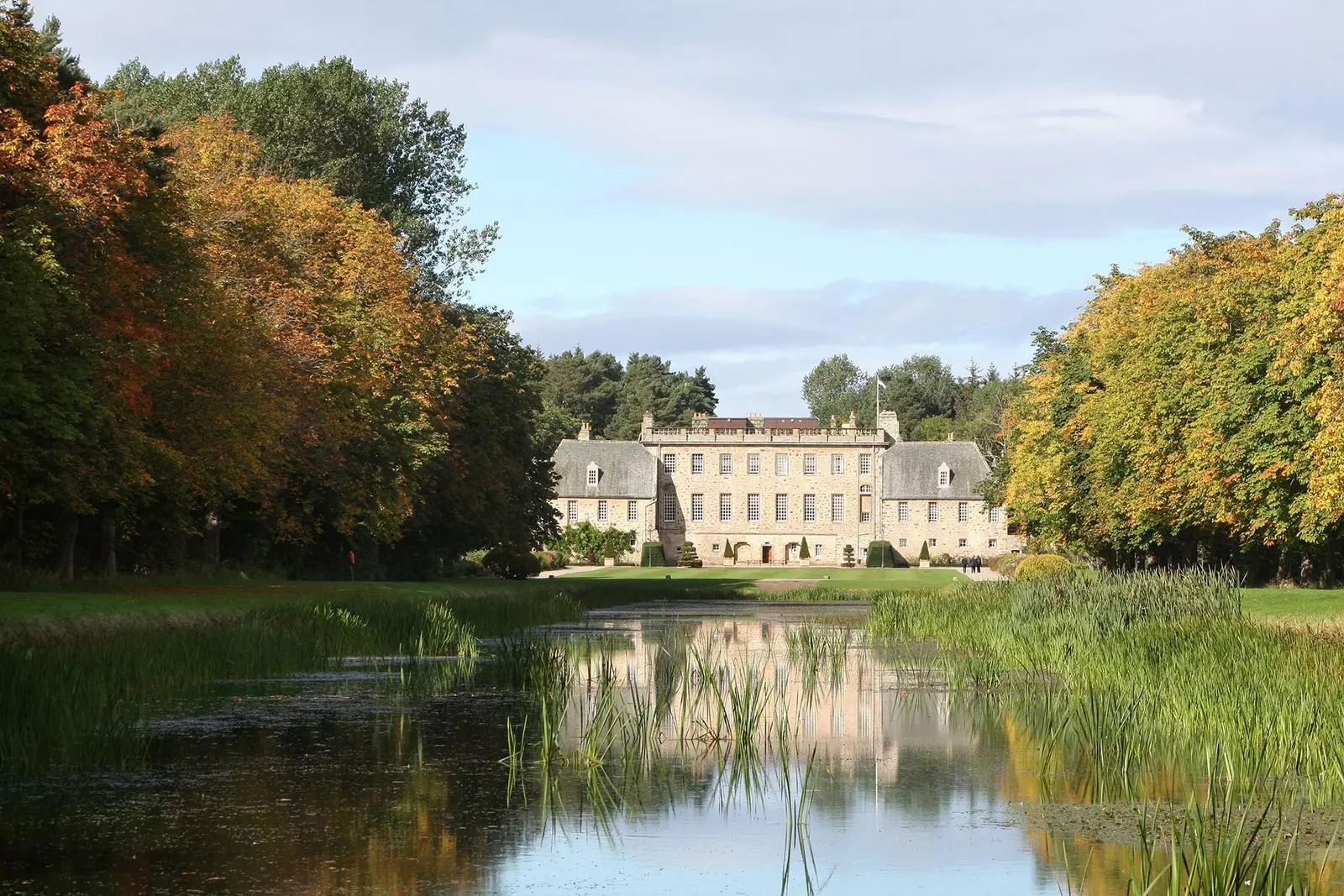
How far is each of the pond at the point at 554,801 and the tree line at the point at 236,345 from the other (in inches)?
345

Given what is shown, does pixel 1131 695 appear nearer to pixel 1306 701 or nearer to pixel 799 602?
pixel 1306 701

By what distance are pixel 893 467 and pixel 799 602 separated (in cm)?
4976

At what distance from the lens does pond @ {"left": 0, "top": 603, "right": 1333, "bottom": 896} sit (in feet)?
28.2

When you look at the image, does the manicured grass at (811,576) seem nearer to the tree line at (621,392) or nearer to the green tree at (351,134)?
the green tree at (351,134)

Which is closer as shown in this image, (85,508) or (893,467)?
(85,508)

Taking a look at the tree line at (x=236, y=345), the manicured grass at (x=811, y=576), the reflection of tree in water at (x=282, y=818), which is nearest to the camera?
the reflection of tree in water at (x=282, y=818)

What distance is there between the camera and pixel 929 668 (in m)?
19.6

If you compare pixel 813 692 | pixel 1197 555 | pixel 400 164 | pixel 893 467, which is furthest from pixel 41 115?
pixel 893 467

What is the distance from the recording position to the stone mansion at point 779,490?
9038 centimetres

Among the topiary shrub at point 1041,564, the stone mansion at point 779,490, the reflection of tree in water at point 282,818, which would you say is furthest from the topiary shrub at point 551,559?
the reflection of tree in water at point 282,818

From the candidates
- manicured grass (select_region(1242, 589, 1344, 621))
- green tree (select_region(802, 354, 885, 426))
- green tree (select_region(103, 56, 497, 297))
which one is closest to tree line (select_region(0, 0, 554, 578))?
green tree (select_region(103, 56, 497, 297))

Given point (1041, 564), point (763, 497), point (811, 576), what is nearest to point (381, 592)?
point (1041, 564)

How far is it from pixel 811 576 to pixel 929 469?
1126 inches

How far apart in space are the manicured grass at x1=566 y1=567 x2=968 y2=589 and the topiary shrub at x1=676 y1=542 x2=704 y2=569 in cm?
1012
